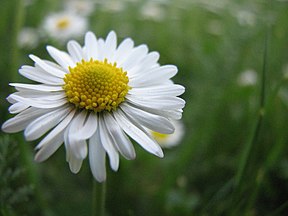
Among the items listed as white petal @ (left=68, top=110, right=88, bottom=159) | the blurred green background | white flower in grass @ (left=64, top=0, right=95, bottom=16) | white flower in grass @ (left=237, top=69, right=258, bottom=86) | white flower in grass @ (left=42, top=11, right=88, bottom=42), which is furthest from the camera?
white flower in grass @ (left=64, top=0, right=95, bottom=16)

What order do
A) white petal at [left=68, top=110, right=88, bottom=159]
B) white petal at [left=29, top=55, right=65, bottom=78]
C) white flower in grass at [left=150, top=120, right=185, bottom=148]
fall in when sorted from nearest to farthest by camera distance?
white petal at [left=68, top=110, right=88, bottom=159] < white petal at [left=29, top=55, right=65, bottom=78] < white flower in grass at [left=150, top=120, right=185, bottom=148]

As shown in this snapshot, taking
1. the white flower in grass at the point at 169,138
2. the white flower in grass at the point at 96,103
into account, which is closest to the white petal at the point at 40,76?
the white flower in grass at the point at 96,103

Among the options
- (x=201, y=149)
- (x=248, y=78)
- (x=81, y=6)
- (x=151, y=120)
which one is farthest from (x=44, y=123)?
(x=81, y=6)

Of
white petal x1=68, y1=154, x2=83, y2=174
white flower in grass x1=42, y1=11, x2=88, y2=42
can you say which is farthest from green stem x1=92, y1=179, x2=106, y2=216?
white flower in grass x1=42, y1=11, x2=88, y2=42

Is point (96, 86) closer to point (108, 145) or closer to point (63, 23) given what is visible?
point (108, 145)

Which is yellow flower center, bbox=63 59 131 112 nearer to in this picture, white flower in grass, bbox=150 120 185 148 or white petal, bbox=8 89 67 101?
white petal, bbox=8 89 67 101
